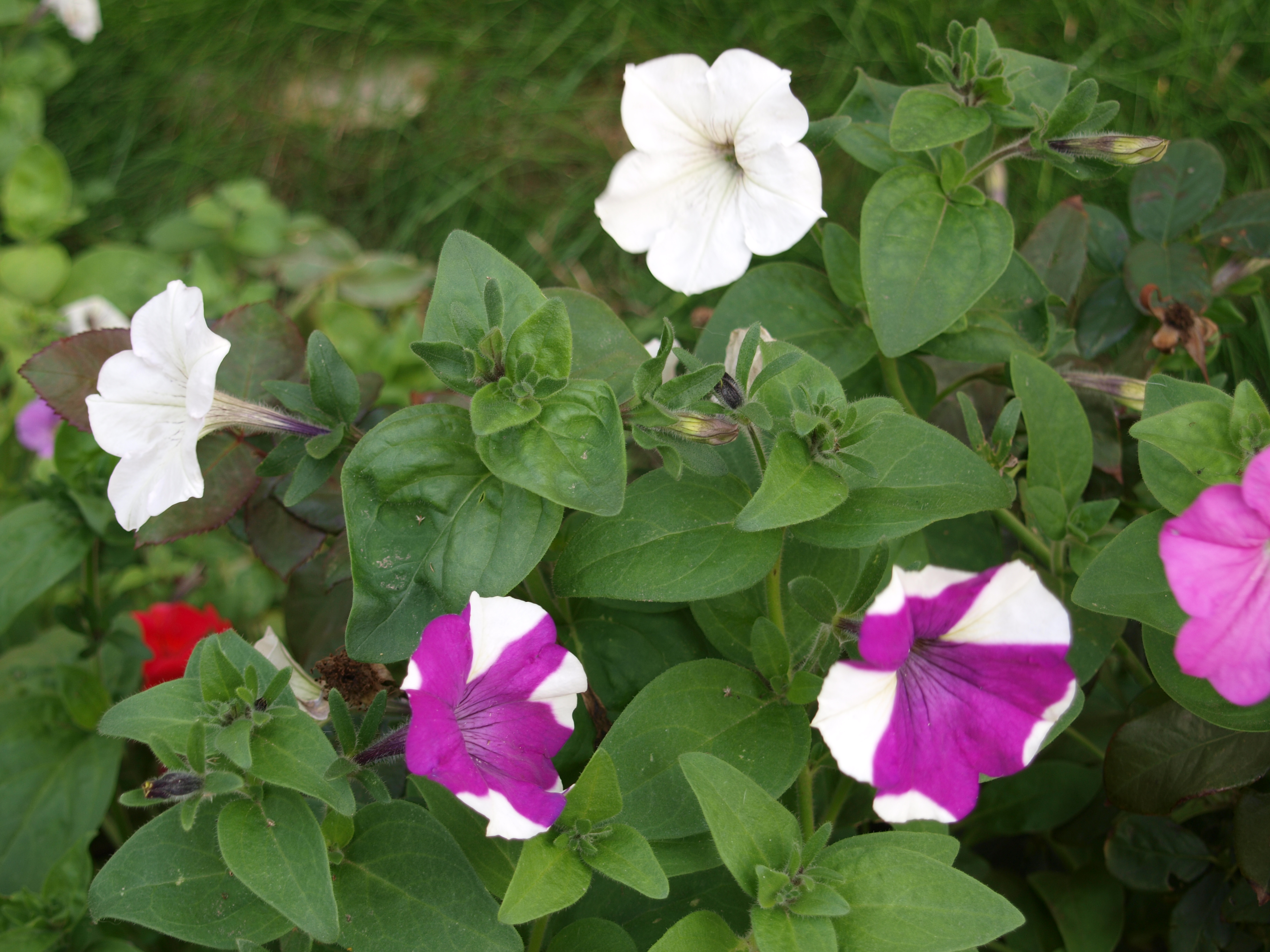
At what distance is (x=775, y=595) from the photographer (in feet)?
3.48

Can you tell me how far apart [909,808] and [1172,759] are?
0.44 meters

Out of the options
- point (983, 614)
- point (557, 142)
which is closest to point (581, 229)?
point (557, 142)

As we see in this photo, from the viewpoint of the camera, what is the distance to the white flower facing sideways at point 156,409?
96cm

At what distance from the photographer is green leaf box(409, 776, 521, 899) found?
1.02 metres

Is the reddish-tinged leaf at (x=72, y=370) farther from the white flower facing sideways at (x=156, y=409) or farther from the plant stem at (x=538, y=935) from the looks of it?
the plant stem at (x=538, y=935)

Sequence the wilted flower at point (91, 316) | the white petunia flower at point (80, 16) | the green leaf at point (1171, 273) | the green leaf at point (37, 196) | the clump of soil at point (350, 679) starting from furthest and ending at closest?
the white petunia flower at point (80, 16), the green leaf at point (37, 196), the wilted flower at point (91, 316), the green leaf at point (1171, 273), the clump of soil at point (350, 679)

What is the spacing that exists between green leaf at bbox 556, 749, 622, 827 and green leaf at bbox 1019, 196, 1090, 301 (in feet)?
3.05

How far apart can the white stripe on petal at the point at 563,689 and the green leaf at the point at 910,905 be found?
28cm

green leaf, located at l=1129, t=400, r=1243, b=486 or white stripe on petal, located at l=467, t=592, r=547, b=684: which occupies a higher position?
green leaf, located at l=1129, t=400, r=1243, b=486

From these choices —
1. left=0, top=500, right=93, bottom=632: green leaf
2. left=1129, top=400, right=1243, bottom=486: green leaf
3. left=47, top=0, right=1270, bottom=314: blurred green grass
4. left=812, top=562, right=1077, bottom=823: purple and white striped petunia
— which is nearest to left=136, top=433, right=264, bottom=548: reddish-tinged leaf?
left=0, top=500, right=93, bottom=632: green leaf

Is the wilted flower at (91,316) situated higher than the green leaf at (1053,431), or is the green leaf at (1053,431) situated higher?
the green leaf at (1053,431)

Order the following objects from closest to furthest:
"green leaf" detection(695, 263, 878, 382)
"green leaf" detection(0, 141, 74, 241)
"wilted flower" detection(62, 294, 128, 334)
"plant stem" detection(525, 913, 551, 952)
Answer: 1. "plant stem" detection(525, 913, 551, 952)
2. "green leaf" detection(695, 263, 878, 382)
3. "wilted flower" detection(62, 294, 128, 334)
4. "green leaf" detection(0, 141, 74, 241)

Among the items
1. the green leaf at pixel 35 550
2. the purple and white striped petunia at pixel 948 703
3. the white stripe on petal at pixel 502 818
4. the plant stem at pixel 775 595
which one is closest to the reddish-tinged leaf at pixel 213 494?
the green leaf at pixel 35 550

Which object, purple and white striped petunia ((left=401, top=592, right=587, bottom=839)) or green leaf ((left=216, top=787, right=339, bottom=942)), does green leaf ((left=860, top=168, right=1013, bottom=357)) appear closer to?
purple and white striped petunia ((left=401, top=592, right=587, bottom=839))
